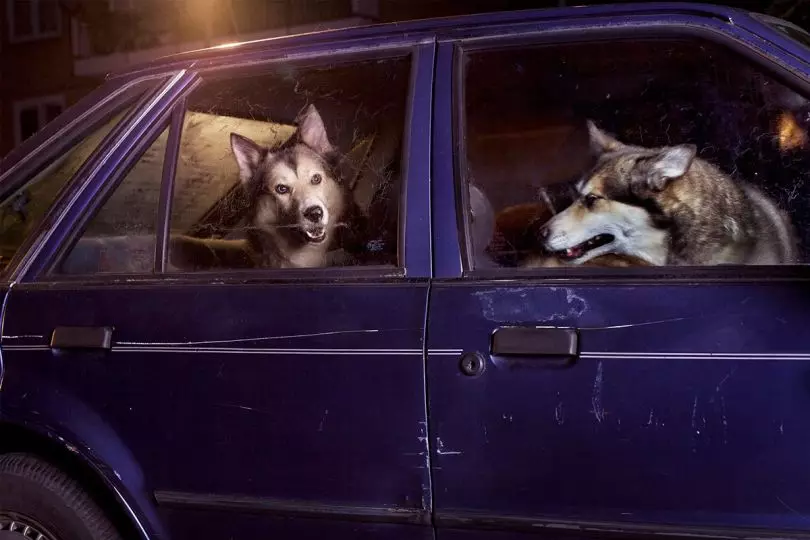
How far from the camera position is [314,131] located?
3123 millimetres

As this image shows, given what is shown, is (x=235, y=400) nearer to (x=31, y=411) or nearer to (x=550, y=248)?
(x=31, y=411)

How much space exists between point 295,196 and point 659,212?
3.72ft

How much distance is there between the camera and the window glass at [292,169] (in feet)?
9.48

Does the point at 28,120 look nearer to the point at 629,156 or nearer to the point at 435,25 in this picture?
the point at 435,25

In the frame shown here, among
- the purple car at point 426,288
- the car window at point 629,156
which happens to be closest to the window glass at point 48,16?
the purple car at point 426,288

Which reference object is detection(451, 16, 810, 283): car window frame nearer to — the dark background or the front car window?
the front car window

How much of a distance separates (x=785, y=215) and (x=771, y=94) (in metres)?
0.31

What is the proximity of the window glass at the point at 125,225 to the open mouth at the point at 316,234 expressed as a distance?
0.51 meters

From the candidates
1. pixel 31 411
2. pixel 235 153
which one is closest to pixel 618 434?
pixel 235 153

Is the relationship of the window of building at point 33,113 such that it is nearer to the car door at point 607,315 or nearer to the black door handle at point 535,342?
the car door at point 607,315

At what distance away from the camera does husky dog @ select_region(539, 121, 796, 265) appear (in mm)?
2574

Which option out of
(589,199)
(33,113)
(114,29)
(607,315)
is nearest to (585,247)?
(589,199)

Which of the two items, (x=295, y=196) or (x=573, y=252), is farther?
(x=295, y=196)

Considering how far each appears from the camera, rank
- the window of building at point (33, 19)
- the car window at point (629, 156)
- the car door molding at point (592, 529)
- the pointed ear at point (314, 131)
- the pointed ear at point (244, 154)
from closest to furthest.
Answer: the car door molding at point (592, 529), the car window at point (629, 156), the pointed ear at point (314, 131), the pointed ear at point (244, 154), the window of building at point (33, 19)
